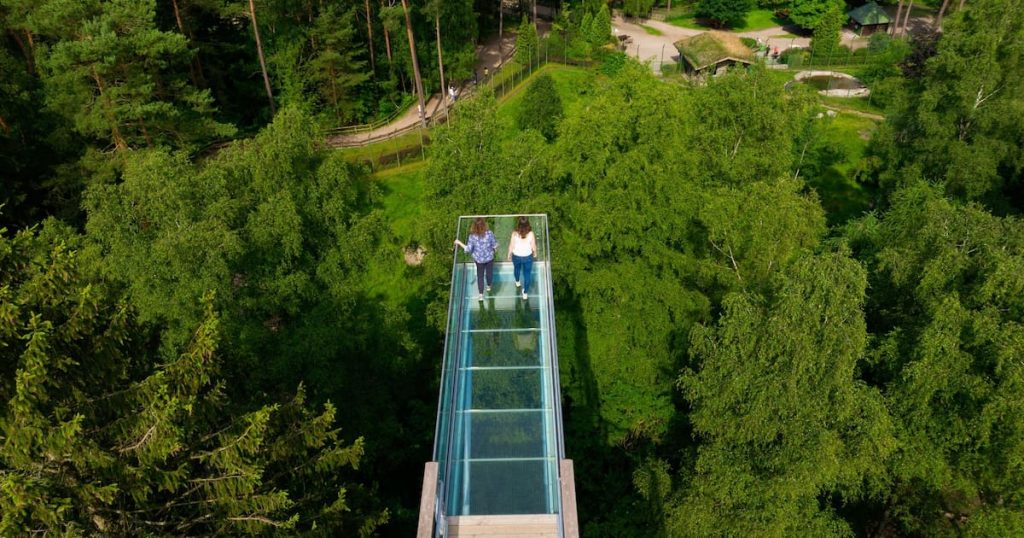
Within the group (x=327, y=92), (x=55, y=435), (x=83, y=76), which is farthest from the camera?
(x=327, y=92)

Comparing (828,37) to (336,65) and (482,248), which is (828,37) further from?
(482,248)

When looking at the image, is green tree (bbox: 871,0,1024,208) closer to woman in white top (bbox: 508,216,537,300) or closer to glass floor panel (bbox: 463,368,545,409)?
woman in white top (bbox: 508,216,537,300)

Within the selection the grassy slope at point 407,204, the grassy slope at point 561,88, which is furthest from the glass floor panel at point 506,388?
the grassy slope at point 561,88

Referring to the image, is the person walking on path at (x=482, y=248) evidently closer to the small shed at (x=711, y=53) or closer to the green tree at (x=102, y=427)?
the green tree at (x=102, y=427)

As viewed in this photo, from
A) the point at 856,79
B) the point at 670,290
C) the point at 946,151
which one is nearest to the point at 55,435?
the point at 670,290

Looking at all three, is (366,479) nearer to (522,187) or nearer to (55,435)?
(522,187)

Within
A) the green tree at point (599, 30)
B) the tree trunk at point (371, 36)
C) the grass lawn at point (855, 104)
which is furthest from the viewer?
the green tree at point (599, 30)
